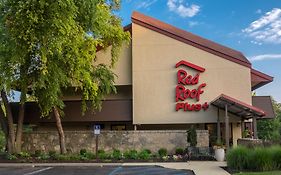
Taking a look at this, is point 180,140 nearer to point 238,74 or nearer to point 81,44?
point 238,74

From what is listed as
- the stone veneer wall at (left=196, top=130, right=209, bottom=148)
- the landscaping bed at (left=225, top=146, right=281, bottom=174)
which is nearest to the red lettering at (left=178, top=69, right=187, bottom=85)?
the stone veneer wall at (left=196, top=130, right=209, bottom=148)

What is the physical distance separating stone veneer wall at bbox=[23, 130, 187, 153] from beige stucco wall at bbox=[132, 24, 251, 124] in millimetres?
2005

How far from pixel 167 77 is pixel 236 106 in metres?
5.76

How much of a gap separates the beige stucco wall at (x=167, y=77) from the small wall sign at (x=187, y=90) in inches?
11.9

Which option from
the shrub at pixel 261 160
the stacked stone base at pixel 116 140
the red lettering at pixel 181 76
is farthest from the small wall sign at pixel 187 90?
the shrub at pixel 261 160

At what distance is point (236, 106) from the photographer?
87.2 ft

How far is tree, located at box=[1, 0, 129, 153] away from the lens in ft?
58.6

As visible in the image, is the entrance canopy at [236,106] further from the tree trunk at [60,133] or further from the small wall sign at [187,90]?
the tree trunk at [60,133]

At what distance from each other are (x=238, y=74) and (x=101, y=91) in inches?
388

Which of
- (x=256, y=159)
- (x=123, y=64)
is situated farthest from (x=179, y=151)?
(x=256, y=159)

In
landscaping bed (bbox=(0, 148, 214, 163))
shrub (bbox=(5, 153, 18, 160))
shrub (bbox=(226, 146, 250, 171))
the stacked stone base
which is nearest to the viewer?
shrub (bbox=(226, 146, 250, 171))

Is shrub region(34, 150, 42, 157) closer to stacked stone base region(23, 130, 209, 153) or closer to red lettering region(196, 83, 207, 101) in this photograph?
stacked stone base region(23, 130, 209, 153)

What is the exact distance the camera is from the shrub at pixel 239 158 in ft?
57.3

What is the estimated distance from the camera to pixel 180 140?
1097 inches
